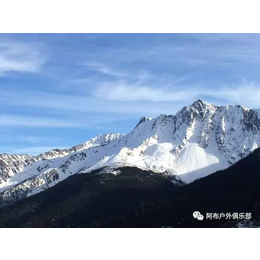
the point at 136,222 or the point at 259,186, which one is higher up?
the point at 259,186

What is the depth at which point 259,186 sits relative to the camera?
189 m

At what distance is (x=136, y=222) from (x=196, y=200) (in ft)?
110

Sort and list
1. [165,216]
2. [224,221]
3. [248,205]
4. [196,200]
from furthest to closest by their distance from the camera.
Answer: [196,200]
[165,216]
[248,205]
[224,221]

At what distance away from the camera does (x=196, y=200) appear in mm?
198250
